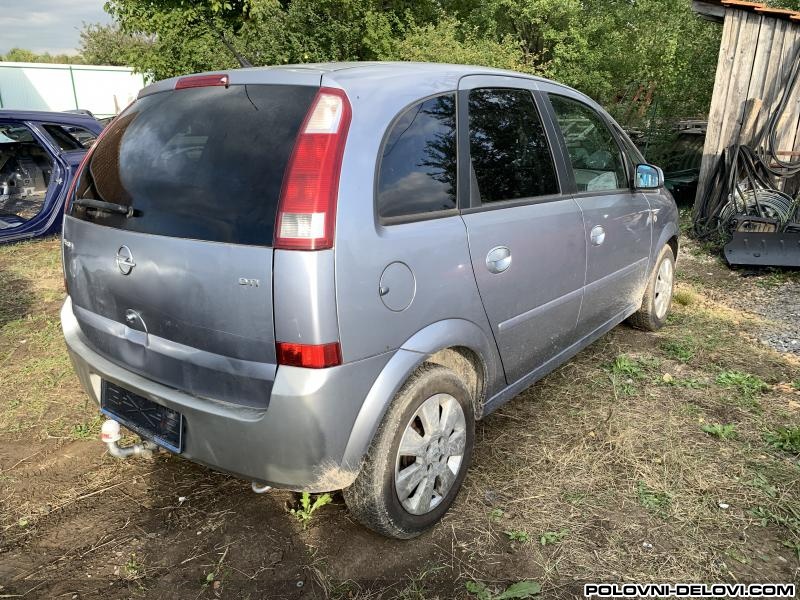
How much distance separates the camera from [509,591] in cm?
217

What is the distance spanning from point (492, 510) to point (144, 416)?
151 centimetres

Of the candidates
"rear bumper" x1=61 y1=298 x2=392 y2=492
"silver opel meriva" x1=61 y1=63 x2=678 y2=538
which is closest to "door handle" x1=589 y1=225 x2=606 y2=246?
"silver opel meriva" x1=61 y1=63 x2=678 y2=538

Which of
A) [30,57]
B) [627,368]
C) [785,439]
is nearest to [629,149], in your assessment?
[627,368]

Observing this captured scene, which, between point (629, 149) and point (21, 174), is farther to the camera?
point (21, 174)

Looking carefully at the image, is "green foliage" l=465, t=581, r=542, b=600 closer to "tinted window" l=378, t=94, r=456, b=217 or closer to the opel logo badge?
"tinted window" l=378, t=94, r=456, b=217

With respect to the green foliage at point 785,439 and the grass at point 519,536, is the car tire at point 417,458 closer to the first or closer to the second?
the grass at point 519,536

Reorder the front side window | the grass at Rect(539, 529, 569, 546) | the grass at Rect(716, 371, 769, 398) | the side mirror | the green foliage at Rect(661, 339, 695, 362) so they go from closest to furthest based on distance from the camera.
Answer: the grass at Rect(539, 529, 569, 546)
the grass at Rect(716, 371, 769, 398)
the side mirror
the green foliage at Rect(661, 339, 695, 362)
the front side window

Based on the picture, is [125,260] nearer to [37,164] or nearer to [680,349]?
[680,349]

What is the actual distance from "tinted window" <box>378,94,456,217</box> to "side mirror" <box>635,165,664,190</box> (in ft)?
6.20

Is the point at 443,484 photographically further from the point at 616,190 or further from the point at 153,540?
the point at 616,190

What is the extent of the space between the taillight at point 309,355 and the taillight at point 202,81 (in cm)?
107

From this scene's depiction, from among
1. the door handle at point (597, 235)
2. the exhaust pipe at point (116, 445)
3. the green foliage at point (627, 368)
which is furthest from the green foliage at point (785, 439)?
the exhaust pipe at point (116, 445)

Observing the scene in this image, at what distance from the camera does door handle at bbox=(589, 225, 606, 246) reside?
129 inches

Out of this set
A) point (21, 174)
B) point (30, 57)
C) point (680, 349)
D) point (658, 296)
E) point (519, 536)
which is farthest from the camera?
point (30, 57)
